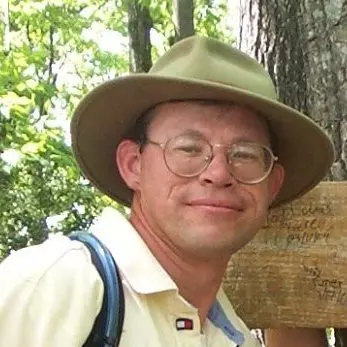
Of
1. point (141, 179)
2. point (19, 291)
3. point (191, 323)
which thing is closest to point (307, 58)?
point (141, 179)

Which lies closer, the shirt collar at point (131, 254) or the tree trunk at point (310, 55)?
the shirt collar at point (131, 254)

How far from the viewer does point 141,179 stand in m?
2.07

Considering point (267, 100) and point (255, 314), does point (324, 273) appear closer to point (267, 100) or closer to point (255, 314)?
point (255, 314)

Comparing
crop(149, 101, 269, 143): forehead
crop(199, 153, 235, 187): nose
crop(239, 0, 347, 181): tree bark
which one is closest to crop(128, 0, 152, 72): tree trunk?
crop(239, 0, 347, 181): tree bark

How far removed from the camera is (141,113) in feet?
6.91

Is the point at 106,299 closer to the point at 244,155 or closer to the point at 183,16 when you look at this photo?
the point at 244,155

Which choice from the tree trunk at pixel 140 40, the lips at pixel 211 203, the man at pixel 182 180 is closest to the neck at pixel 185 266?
the man at pixel 182 180

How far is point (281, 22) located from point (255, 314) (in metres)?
1.05

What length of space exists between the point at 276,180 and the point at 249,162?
25cm

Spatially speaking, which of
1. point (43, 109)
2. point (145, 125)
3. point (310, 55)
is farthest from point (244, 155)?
point (43, 109)

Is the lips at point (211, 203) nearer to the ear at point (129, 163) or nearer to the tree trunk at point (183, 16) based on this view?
the ear at point (129, 163)

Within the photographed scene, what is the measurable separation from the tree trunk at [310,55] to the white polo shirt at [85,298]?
84 cm

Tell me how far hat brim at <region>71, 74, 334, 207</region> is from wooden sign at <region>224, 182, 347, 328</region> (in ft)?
0.22

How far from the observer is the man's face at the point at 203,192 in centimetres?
196
